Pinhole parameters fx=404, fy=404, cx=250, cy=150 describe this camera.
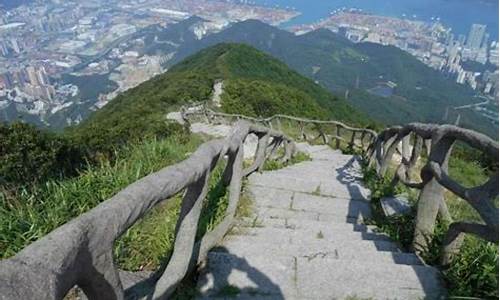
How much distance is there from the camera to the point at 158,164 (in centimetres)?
477

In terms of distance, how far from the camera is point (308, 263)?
262 cm

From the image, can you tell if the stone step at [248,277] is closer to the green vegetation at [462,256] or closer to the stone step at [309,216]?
the green vegetation at [462,256]

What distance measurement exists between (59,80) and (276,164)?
138 metres

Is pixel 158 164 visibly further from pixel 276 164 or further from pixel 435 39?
pixel 435 39

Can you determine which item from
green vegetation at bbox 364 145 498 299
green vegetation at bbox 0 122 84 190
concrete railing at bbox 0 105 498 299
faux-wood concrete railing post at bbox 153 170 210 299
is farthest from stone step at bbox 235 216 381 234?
green vegetation at bbox 0 122 84 190

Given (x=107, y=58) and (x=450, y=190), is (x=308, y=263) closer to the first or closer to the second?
(x=450, y=190)

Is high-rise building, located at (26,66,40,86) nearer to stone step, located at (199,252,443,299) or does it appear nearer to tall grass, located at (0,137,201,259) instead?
tall grass, located at (0,137,201,259)

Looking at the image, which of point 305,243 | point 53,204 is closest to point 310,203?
point 305,243

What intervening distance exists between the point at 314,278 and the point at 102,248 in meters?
1.62

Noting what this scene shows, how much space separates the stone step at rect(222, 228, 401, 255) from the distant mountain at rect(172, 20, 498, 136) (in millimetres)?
77449

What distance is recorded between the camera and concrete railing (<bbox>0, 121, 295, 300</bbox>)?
85 cm

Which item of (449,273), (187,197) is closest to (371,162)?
(449,273)

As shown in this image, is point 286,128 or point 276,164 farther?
point 286,128

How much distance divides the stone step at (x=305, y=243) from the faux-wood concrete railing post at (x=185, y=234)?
95 cm
